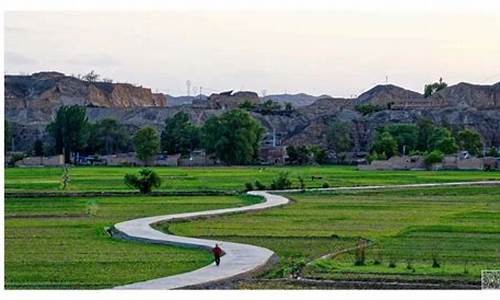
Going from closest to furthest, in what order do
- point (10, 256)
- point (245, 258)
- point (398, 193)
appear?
point (245, 258), point (10, 256), point (398, 193)

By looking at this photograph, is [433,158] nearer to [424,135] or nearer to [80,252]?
[424,135]

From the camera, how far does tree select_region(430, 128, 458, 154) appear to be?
9928 centimetres

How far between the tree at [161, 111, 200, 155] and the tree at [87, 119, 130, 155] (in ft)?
17.1

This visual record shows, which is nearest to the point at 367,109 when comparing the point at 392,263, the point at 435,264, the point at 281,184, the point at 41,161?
the point at 41,161

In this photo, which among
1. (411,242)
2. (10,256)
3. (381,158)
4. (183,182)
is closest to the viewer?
(10,256)

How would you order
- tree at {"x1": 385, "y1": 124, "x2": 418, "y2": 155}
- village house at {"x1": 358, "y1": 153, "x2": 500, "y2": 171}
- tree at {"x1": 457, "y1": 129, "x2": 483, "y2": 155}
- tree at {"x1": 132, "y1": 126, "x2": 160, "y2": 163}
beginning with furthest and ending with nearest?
tree at {"x1": 385, "y1": 124, "x2": 418, "y2": 155}, tree at {"x1": 457, "y1": 129, "x2": 483, "y2": 155}, tree at {"x1": 132, "y1": 126, "x2": 160, "y2": 163}, village house at {"x1": 358, "y1": 153, "x2": 500, "y2": 171}

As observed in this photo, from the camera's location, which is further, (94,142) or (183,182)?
(94,142)

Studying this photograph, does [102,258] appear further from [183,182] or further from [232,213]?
[183,182]

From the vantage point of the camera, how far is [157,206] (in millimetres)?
41969

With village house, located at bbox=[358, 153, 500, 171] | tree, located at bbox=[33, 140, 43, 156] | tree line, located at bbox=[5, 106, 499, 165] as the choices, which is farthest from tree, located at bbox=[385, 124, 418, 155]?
tree, located at bbox=[33, 140, 43, 156]

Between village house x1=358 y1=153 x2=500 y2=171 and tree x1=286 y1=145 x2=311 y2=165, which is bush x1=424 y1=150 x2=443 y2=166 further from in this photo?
tree x1=286 y1=145 x2=311 y2=165

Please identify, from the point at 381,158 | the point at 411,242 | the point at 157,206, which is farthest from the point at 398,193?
the point at 381,158

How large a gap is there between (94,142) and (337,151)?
24.9 metres

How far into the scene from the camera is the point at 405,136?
367 ft
